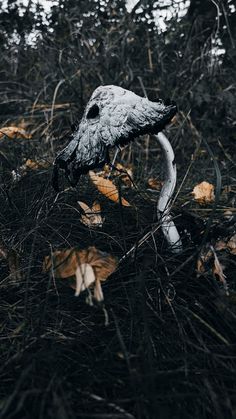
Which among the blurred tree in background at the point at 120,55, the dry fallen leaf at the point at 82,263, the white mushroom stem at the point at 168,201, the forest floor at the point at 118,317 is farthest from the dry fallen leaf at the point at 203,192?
the blurred tree in background at the point at 120,55

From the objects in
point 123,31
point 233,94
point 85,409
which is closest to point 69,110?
point 123,31

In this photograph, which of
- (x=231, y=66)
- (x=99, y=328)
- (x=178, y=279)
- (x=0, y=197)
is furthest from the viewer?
(x=231, y=66)

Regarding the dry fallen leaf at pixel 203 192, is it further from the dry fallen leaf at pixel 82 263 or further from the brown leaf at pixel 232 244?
the dry fallen leaf at pixel 82 263

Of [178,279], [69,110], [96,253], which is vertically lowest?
[178,279]

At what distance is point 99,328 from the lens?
3.71ft

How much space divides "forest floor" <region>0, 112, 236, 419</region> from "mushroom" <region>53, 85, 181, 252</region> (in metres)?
0.19

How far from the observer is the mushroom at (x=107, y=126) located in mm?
1176

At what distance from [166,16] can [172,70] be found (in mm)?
338

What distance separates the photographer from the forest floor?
907 millimetres

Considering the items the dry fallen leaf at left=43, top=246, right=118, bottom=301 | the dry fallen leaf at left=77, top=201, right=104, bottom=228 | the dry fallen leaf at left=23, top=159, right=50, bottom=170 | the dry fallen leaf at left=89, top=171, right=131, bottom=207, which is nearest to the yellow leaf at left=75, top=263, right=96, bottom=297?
the dry fallen leaf at left=43, top=246, right=118, bottom=301

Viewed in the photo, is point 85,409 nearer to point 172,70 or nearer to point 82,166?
point 82,166

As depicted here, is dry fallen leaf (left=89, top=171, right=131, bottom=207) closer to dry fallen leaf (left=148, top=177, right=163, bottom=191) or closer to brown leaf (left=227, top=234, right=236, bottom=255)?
dry fallen leaf (left=148, top=177, right=163, bottom=191)

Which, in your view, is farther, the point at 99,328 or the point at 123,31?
the point at 123,31

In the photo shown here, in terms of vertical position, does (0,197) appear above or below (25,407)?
above
